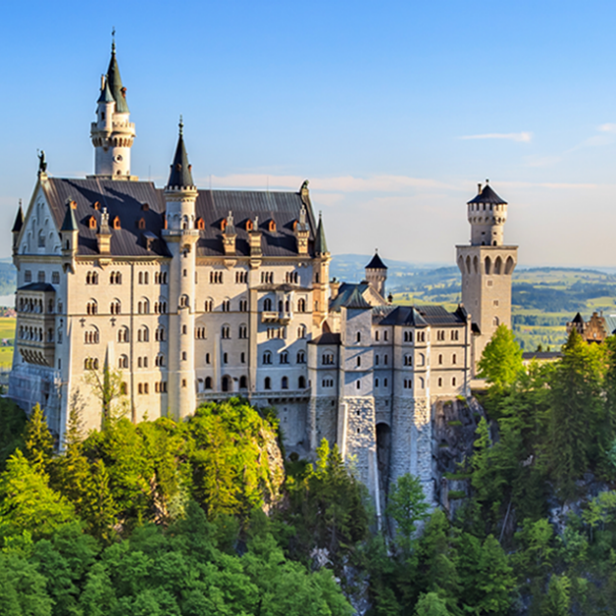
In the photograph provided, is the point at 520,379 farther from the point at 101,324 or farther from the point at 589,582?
the point at 101,324

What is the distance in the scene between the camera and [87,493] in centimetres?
10269

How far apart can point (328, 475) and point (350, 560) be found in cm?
853

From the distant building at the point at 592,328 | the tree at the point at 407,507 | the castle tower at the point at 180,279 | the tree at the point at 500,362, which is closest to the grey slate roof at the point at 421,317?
the tree at the point at 500,362

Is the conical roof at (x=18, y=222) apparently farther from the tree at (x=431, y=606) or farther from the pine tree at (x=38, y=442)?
the tree at (x=431, y=606)

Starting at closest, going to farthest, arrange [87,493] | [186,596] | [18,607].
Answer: [18,607] < [186,596] < [87,493]

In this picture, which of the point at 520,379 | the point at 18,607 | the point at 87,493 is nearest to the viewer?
the point at 18,607

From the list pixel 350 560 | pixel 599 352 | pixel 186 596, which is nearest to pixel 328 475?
pixel 350 560

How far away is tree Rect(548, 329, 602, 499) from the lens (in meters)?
112

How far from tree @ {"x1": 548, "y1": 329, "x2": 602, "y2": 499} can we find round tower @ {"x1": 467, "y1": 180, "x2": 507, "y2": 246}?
A: 60.1ft

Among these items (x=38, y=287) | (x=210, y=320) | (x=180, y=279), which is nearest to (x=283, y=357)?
(x=210, y=320)

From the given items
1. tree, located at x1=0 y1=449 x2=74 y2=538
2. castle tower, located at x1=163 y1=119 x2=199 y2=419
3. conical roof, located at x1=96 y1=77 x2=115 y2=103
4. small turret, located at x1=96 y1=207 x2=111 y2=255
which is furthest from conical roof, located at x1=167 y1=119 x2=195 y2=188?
tree, located at x1=0 y1=449 x2=74 y2=538

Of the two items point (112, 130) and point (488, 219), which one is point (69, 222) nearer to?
point (112, 130)

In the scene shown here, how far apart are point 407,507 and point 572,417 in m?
18.7

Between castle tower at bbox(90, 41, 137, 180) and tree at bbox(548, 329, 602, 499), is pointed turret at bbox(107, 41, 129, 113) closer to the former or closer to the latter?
castle tower at bbox(90, 41, 137, 180)
